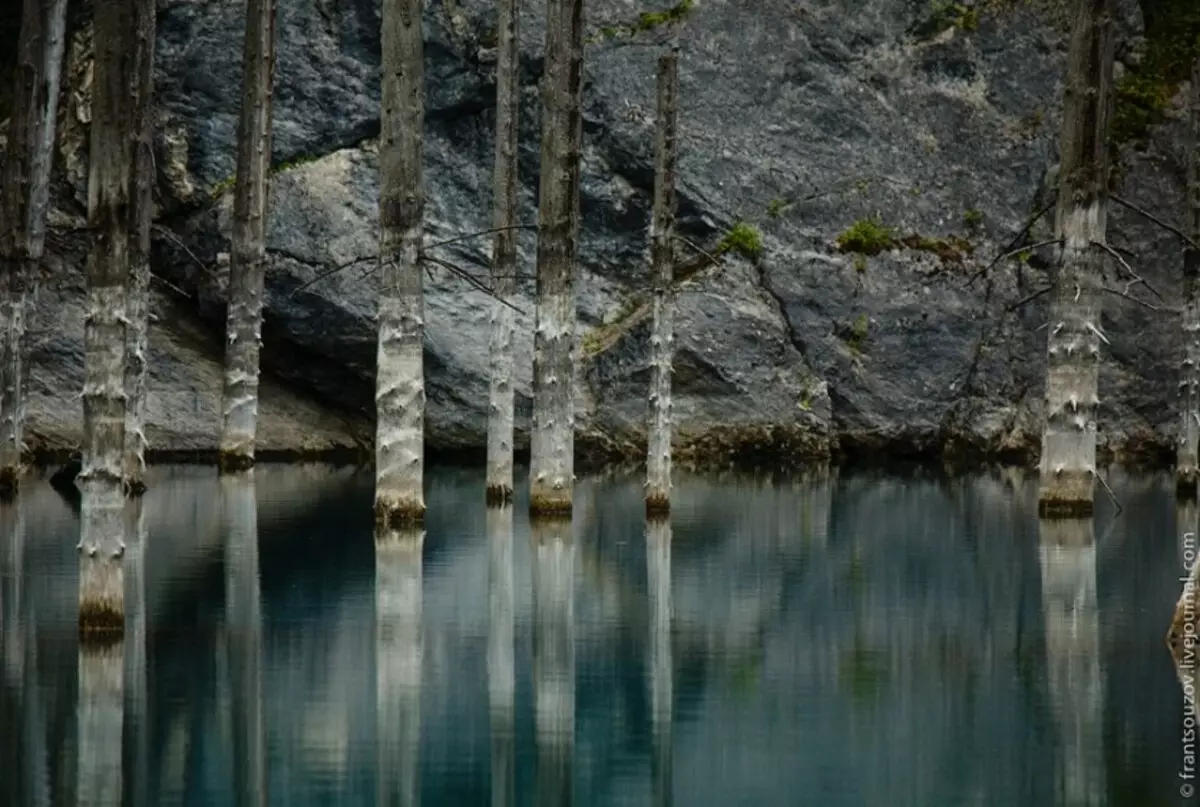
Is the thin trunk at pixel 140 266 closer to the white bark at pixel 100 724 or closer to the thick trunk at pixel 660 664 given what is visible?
the thick trunk at pixel 660 664

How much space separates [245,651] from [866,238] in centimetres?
3126

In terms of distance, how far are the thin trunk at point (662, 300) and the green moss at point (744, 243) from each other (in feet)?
52.5

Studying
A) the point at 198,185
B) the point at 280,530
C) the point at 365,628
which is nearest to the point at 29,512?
the point at 280,530

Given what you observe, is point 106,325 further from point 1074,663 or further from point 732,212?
point 732,212

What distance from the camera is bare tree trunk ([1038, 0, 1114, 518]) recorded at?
1039 inches

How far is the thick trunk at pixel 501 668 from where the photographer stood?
11438 millimetres

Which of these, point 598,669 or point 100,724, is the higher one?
point 598,669

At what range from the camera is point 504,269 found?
Answer: 98.3 ft

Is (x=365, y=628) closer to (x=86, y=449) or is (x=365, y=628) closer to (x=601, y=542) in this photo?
(x=86, y=449)

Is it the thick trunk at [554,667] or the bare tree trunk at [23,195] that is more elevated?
the bare tree trunk at [23,195]

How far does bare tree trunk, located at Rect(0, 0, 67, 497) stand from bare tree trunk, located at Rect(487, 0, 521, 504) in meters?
6.54

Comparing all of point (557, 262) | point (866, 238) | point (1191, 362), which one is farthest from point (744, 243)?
point (557, 262)

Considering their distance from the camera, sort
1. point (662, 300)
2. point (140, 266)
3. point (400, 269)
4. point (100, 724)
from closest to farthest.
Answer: point (100, 724) < point (400, 269) < point (662, 300) < point (140, 266)

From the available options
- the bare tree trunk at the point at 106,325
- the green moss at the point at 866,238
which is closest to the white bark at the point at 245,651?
the bare tree trunk at the point at 106,325
